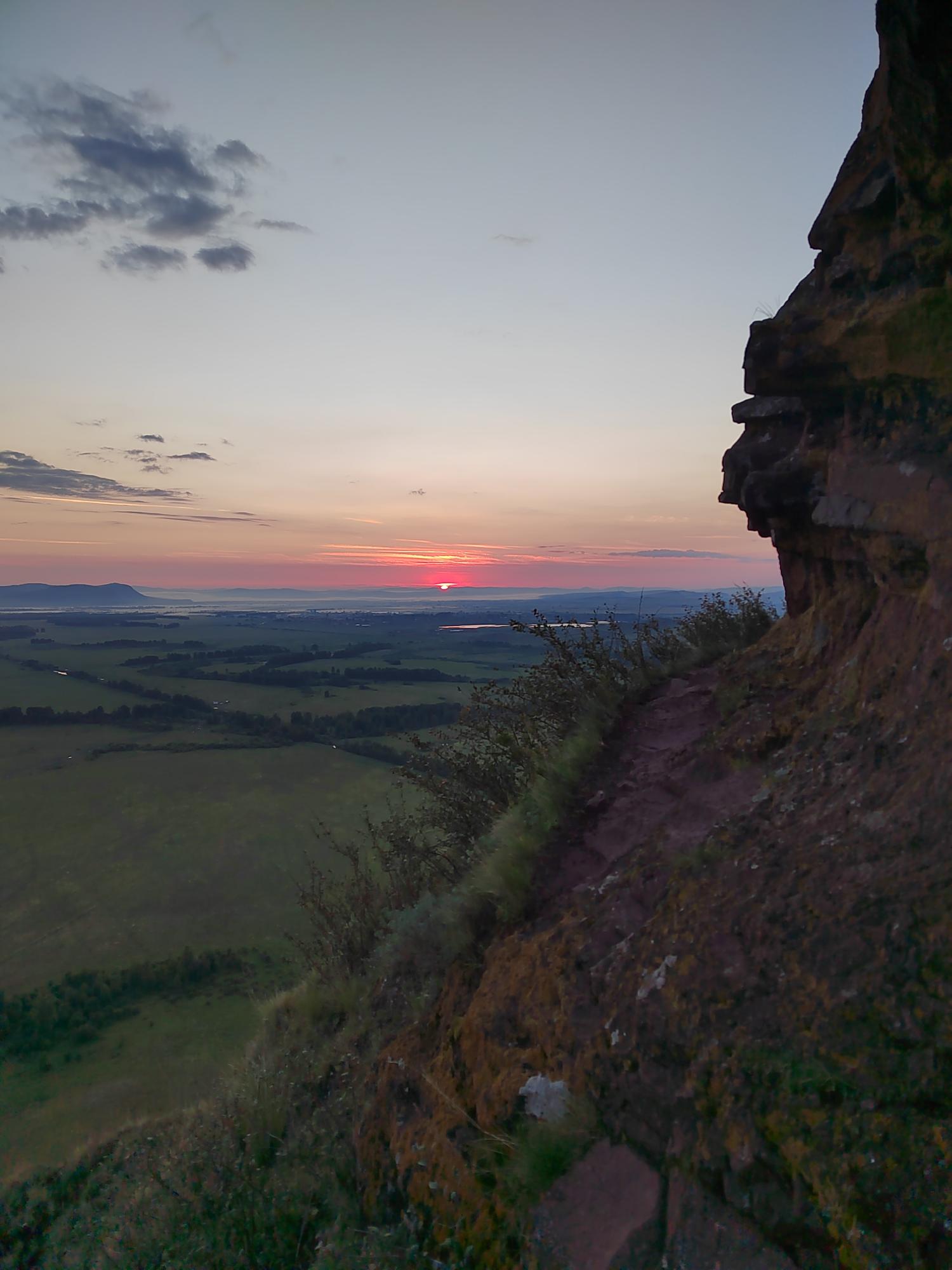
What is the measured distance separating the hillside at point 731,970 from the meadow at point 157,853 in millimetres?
3040

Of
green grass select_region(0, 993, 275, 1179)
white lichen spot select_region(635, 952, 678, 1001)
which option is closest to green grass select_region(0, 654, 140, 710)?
green grass select_region(0, 993, 275, 1179)

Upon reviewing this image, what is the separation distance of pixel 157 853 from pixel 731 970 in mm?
35054

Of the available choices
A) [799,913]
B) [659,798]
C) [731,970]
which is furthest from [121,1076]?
[799,913]

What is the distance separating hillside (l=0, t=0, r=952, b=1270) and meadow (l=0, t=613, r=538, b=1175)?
3040 millimetres

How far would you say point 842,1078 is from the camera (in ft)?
7.32

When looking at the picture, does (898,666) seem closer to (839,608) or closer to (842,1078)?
(839,608)

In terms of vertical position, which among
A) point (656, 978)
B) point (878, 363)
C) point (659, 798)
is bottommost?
point (656, 978)

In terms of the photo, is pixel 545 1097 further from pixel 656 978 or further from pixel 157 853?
pixel 157 853

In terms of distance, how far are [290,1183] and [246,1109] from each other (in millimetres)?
1000

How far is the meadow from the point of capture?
14333 millimetres

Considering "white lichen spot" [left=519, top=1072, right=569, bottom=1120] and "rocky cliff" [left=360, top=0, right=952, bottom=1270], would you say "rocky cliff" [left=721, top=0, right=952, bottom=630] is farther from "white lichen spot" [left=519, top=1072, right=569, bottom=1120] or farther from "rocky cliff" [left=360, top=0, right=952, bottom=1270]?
"white lichen spot" [left=519, top=1072, right=569, bottom=1120]

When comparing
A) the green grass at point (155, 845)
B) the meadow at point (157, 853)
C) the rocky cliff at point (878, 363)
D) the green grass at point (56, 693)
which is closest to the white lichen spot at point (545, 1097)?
the rocky cliff at point (878, 363)

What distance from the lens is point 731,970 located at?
9.27 feet

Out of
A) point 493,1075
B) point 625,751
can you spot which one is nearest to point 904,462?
point 625,751
